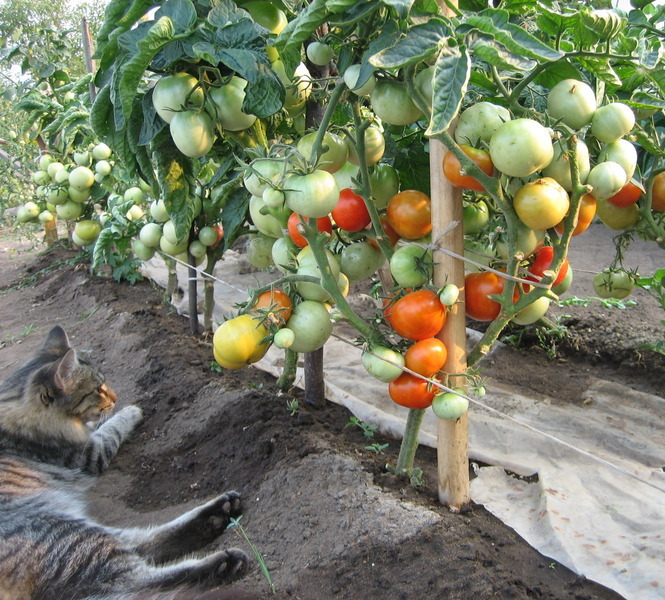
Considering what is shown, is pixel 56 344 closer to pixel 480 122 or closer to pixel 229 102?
pixel 229 102

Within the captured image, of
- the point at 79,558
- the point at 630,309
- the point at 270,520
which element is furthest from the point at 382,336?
the point at 630,309

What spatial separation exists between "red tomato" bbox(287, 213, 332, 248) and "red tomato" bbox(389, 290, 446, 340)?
34 centimetres

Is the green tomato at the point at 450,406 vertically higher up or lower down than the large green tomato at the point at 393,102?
lower down

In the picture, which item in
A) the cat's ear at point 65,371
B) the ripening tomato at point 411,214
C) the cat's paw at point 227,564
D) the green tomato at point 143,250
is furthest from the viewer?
the green tomato at point 143,250

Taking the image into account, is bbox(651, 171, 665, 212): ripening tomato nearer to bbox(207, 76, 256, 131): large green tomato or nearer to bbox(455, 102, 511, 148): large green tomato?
bbox(455, 102, 511, 148): large green tomato

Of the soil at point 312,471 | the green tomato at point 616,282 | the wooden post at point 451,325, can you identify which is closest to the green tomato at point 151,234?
the soil at point 312,471

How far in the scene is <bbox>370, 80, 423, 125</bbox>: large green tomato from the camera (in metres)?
1.30

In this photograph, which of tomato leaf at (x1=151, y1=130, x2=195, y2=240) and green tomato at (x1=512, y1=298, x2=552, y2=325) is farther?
tomato leaf at (x1=151, y1=130, x2=195, y2=240)

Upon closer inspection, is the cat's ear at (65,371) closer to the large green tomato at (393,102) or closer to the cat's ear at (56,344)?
the cat's ear at (56,344)

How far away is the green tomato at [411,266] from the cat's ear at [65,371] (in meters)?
1.64

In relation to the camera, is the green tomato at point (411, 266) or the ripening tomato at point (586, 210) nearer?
the ripening tomato at point (586, 210)

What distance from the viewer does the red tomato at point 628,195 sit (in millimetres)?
1555

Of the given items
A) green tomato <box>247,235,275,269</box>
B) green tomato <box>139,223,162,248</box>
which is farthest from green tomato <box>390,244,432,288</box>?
green tomato <box>139,223,162,248</box>

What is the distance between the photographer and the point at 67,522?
6.99ft
